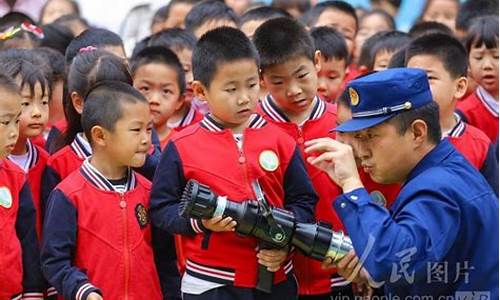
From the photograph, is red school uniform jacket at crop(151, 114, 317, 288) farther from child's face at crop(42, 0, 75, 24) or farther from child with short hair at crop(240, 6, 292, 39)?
child's face at crop(42, 0, 75, 24)

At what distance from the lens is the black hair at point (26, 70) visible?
5.23 m

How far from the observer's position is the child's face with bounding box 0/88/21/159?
4.70m

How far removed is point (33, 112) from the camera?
16.9 ft

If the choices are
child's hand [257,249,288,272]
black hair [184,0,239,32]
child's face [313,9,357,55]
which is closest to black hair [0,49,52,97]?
child's hand [257,249,288,272]

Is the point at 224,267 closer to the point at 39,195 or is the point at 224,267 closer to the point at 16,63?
the point at 39,195

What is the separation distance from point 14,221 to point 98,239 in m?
0.37

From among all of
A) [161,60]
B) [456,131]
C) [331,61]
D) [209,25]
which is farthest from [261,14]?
[456,131]

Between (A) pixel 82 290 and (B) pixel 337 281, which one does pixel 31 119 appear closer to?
(A) pixel 82 290

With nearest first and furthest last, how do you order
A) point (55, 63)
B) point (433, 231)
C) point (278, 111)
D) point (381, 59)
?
point (433, 231) < point (278, 111) < point (55, 63) < point (381, 59)

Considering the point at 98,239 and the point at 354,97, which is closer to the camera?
the point at 354,97

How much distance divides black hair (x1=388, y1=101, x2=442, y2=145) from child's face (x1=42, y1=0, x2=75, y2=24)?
20.6 feet

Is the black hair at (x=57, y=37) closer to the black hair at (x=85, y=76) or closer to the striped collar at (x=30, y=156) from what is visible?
the black hair at (x=85, y=76)

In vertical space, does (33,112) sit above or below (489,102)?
above

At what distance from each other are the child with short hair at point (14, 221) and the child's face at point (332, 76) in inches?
92.2
